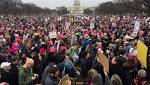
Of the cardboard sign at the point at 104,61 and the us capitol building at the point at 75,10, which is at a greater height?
the cardboard sign at the point at 104,61

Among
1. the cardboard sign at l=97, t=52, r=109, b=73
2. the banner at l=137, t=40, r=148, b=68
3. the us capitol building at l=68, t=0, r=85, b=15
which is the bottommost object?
the us capitol building at l=68, t=0, r=85, b=15

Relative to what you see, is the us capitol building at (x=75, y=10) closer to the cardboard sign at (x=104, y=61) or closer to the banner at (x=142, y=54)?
the cardboard sign at (x=104, y=61)

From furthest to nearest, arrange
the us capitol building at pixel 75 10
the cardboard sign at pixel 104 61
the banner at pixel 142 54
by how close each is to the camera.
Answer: the us capitol building at pixel 75 10 < the cardboard sign at pixel 104 61 < the banner at pixel 142 54

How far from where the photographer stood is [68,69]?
14250 millimetres

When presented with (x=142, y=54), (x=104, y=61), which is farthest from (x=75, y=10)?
(x=142, y=54)

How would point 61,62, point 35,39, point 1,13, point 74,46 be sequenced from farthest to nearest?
point 1,13 → point 35,39 → point 74,46 → point 61,62

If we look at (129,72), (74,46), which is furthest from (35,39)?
(129,72)

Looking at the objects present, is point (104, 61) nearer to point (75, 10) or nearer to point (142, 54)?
point (142, 54)

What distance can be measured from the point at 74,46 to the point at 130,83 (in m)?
6.38

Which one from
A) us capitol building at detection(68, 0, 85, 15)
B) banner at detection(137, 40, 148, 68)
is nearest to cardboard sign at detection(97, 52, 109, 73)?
banner at detection(137, 40, 148, 68)

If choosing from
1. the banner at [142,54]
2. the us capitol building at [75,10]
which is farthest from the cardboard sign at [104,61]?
the us capitol building at [75,10]

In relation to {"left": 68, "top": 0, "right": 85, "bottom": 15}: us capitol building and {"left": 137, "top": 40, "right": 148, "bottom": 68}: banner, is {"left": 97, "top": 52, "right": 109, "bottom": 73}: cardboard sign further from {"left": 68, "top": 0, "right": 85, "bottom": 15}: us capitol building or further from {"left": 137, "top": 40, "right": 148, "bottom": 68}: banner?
{"left": 68, "top": 0, "right": 85, "bottom": 15}: us capitol building

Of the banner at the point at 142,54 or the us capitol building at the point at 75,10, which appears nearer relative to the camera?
the banner at the point at 142,54

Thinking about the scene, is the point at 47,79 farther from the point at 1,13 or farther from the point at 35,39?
the point at 1,13
